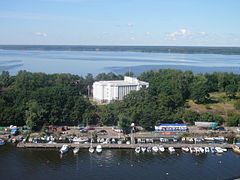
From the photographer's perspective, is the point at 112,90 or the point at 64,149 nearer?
the point at 64,149

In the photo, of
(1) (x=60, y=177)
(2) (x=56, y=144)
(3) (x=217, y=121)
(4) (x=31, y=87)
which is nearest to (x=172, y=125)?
(3) (x=217, y=121)

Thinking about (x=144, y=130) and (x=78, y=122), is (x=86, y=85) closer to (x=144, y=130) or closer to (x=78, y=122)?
(x=78, y=122)

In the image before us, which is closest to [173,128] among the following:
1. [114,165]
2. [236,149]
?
[236,149]

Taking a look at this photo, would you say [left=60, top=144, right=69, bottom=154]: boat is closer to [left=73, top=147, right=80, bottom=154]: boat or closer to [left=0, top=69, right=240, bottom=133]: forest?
[left=73, top=147, right=80, bottom=154]: boat

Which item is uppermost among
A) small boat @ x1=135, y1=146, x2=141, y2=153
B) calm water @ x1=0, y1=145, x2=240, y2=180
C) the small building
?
the small building

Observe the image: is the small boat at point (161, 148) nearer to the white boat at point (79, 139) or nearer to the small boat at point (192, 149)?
the small boat at point (192, 149)

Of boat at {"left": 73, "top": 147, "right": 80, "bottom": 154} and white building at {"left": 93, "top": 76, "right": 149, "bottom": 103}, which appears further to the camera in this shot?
white building at {"left": 93, "top": 76, "right": 149, "bottom": 103}

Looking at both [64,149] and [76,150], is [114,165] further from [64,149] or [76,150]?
[64,149]

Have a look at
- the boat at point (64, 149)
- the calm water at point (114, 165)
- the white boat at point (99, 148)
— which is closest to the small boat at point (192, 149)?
the calm water at point (114, 165)

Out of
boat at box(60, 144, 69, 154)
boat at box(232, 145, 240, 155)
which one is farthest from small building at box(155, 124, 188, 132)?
boat at box(60, 144, 69, 154)
